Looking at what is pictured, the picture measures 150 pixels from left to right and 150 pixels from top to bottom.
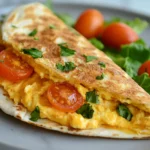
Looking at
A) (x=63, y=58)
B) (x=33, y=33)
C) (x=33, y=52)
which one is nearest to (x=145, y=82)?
(x=63, y=58)

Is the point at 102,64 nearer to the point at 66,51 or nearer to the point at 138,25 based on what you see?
the point at 66,51

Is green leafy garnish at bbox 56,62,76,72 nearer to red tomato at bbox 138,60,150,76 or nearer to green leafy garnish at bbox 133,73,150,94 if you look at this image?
green leafy garnish at bbox 133,73,150,94

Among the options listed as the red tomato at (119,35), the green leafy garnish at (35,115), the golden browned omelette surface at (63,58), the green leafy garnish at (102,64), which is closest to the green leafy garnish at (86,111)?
the golden browned omelette surface at (63,58)

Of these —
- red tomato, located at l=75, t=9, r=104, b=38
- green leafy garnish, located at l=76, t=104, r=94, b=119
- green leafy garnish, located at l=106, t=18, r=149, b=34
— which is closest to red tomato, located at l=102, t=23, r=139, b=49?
red tomato, located at l=75, t=9, r=104, b=38

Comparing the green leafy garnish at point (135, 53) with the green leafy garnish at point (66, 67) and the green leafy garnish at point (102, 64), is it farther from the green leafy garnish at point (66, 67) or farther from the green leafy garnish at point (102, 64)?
the green leafy garnish at point (66, 67)

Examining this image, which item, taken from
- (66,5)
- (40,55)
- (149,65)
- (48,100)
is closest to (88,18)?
(66,5)

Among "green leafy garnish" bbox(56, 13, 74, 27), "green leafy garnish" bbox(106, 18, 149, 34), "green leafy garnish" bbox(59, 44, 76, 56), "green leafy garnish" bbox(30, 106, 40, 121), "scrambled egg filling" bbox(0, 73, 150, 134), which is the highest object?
"green leafy garnish" bbox(59, 44, 76, 56)

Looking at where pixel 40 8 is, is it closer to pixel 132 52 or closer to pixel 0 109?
pixel 132 52
